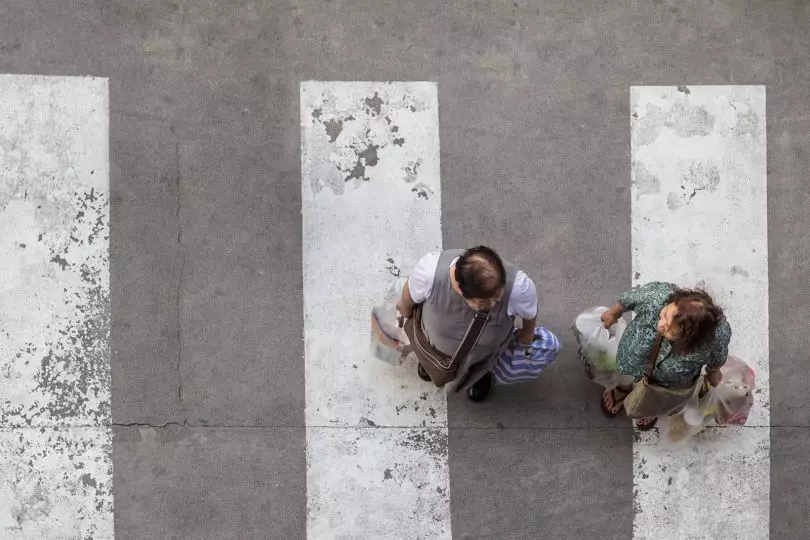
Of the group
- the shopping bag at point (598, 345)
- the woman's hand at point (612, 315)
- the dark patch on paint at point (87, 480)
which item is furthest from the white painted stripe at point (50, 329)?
the woman's hand at point (612, 315)

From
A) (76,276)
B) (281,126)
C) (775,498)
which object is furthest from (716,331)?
(76,276)

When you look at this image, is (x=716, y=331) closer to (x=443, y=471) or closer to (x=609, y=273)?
(x=609, y=273)

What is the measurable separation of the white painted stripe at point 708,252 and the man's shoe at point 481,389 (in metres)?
1.06

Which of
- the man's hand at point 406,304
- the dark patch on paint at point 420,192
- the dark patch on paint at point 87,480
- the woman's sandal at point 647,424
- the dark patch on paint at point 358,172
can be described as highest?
the dark patch on paint at point 358,172

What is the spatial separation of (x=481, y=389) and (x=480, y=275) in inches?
65.4

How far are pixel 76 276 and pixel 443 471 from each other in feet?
8.72

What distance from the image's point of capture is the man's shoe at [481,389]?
4.88m

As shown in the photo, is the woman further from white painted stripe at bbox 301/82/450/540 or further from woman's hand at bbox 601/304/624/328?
white painted stripe at bbox 301/82/450/540

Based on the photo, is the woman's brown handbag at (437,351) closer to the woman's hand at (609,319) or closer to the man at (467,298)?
the man at (467,298)

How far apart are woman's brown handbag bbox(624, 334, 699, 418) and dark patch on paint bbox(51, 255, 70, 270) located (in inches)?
141

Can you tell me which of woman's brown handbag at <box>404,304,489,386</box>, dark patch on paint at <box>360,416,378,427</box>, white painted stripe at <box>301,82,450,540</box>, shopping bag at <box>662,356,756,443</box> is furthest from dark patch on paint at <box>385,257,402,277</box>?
shopping bag at <box>662,356,756,443</box>

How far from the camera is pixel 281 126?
5031mm

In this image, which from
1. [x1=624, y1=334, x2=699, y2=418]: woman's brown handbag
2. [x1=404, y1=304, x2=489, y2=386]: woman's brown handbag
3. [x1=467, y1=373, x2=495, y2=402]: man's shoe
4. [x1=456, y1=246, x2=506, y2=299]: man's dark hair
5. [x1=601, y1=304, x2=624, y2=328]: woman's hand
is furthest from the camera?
[x1=467, y1=373, x2=495, y2=402]: man's shoe

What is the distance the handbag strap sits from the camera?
366 centimetres
